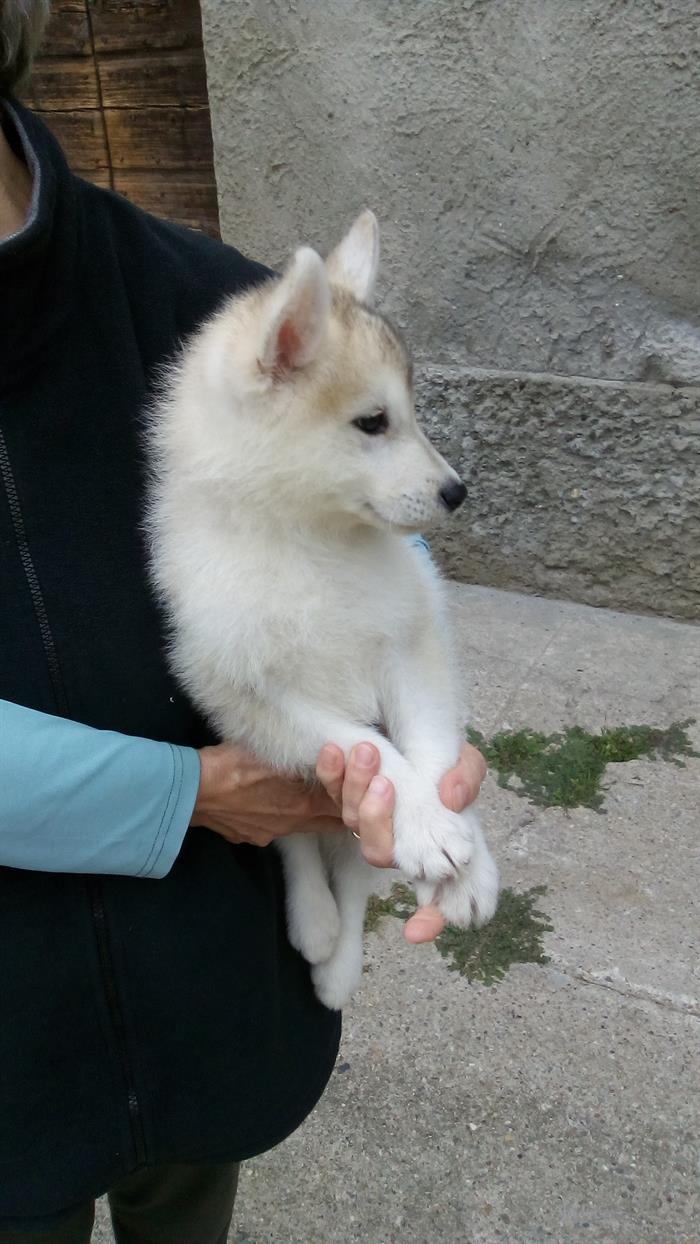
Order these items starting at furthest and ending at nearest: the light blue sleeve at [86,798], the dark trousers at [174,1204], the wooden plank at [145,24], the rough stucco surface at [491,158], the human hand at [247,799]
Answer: the wooden plank at [145,24] < the rough stucco surface at [491,158] < the dark trousers at [174,1204] < the human hand at [247,799] < the light blue sleeve at [86,798]

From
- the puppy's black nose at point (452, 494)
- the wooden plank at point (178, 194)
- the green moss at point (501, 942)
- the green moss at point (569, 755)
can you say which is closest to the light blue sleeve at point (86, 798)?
the puppy's black nose at point (452, 494)

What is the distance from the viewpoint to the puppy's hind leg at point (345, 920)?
1.67 m

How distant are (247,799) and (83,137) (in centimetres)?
426

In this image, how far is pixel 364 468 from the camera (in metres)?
1.51

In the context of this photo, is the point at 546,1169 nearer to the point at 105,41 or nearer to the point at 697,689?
the point at 697,689

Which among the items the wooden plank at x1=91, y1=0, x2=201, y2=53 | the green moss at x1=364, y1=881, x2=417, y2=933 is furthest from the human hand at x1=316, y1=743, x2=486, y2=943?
the wooden plank at x1=91, y1=0, x2=201, y2=53

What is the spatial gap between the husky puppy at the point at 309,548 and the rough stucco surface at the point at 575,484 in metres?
2.48

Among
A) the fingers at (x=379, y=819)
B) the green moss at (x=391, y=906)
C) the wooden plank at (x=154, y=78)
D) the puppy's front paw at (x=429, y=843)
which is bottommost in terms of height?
the green moss at (x=391, y=906)

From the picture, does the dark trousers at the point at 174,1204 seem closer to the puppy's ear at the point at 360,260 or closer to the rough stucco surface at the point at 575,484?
the puppy's ear at the point at 360,260

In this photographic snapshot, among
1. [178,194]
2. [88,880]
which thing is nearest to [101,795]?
[88,880]

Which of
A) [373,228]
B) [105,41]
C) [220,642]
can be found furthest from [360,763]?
[105,41]

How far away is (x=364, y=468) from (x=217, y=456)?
0.21 meters

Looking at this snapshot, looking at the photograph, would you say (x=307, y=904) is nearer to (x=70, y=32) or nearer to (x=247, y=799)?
(x=247, y=799)

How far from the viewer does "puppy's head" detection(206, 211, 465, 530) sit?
Result: 149 cm
